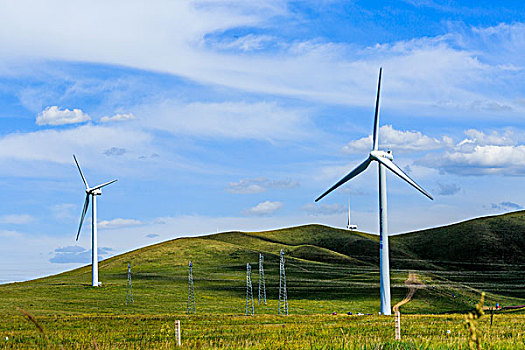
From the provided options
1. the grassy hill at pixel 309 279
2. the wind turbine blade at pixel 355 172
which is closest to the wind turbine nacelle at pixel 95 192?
the grassy hill at pixel 309 279

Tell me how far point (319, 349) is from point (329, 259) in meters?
162

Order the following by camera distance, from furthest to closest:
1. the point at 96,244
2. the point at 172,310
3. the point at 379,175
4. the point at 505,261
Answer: the point at 505,261 < the point at 96,244 < the point at 172,310 < the point at 379,175

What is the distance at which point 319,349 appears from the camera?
1111cm

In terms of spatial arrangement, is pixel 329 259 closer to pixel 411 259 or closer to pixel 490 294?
pixel 411 259

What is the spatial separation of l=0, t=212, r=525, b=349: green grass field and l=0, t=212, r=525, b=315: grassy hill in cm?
23

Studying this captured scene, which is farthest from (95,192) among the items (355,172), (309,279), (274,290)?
(355,172)

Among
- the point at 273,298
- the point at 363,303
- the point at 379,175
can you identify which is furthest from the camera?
the point at 273,298

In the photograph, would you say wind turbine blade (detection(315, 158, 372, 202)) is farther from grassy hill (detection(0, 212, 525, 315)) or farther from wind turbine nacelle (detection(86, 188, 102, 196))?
wind turbine nacelle (detection(86, 188, 102, 196))

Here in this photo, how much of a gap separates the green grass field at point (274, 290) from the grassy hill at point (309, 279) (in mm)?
228

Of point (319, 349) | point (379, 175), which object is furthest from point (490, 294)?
point (319, 349)

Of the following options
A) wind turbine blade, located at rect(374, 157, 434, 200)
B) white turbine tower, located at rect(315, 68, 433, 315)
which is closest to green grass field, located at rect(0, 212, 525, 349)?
white turbine tower, located at rect(315, 68, 433, 315)

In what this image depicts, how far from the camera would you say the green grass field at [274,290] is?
4225 centimetres

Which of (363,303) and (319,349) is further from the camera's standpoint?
(363,303)

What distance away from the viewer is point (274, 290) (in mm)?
118750
